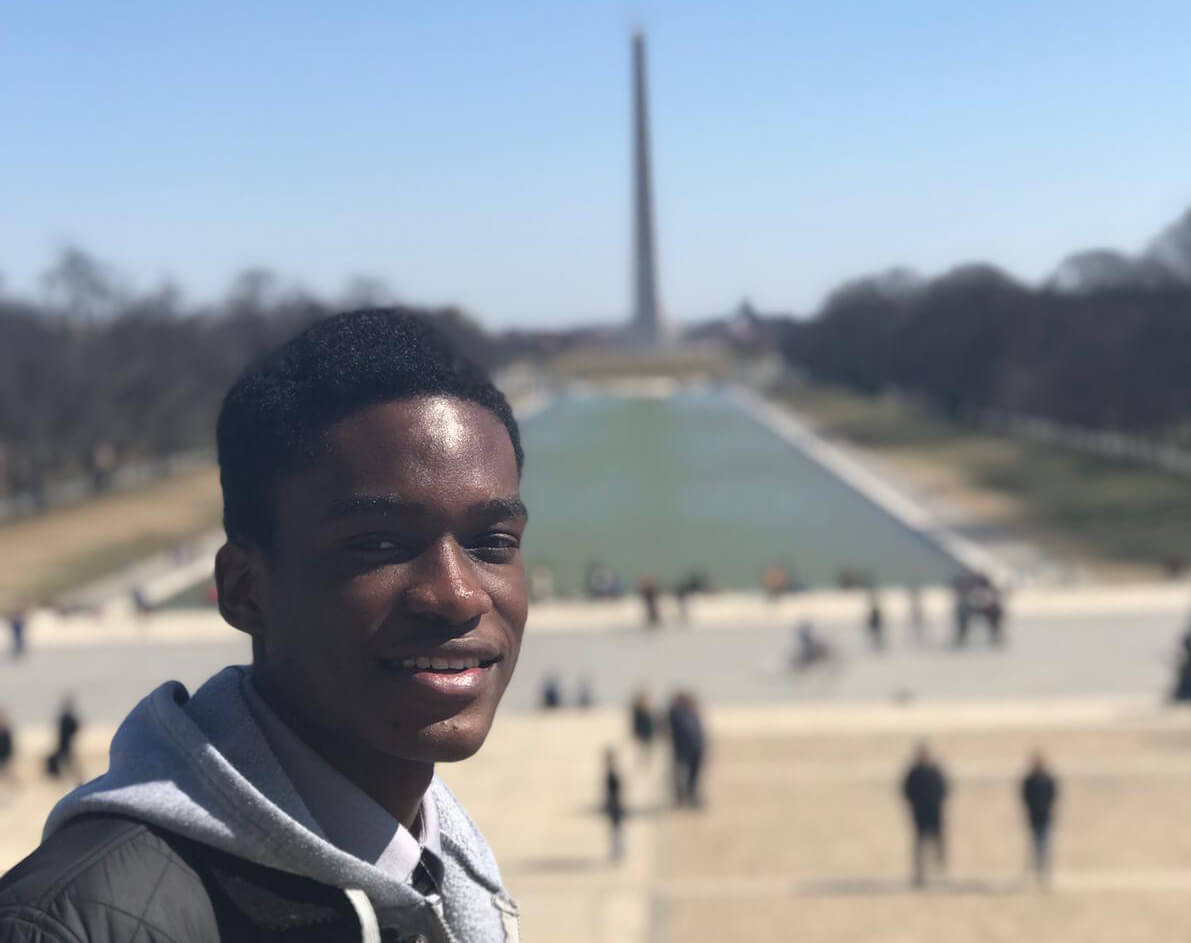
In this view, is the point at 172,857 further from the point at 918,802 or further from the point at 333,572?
the point at 918,802

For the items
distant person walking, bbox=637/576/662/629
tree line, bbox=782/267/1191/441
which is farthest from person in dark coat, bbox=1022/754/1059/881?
tree line, bbox=782/267/1191/441

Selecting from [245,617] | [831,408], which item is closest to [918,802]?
[245,617]

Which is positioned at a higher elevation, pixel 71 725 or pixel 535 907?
pixel 71 725

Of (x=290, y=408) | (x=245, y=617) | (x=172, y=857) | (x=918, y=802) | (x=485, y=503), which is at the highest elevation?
(x=290, y=408)

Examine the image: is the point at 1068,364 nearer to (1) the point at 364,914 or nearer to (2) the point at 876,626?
(2) the point at 876,626

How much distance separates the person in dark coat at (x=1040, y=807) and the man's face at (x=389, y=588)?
13440 mm

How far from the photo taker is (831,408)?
101688 mm

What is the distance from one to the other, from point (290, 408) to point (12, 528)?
177 feet

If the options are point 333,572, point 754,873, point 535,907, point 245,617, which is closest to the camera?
point 333,572

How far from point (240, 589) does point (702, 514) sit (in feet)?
172

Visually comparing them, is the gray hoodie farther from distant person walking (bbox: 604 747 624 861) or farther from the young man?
distant person walking (bbox: 604 747 624 861)

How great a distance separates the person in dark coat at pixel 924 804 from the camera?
14.5 metres

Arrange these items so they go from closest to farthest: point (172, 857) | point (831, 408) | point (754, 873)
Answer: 1. point (172, 857)
2. point (754, 873)
3. point (831, 408)

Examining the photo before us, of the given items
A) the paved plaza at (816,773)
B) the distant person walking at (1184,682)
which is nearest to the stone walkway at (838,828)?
the paved plaza at (816,773)
